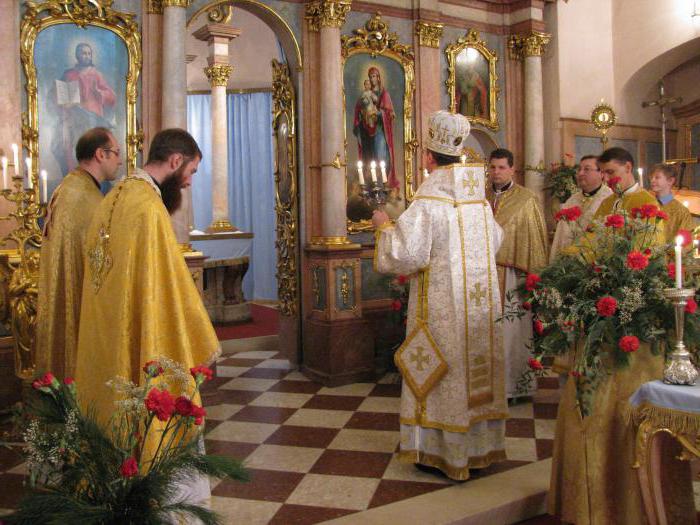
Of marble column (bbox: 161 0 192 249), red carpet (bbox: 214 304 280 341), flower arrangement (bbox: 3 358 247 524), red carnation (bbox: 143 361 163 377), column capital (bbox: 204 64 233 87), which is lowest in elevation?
red carpet (bbox: 214 304 280 341)

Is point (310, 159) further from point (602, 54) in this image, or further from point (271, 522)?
point (602, 54)

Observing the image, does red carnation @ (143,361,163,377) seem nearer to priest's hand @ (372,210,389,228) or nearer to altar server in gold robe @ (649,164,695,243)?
priest's hand @ (372,210,389,228)

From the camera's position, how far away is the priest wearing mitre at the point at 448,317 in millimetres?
4137

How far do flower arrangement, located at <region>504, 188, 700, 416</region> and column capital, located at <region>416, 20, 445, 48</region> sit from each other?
5127 mm

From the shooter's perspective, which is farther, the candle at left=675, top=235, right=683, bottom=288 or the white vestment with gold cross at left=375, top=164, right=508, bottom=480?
the white vestment with gold cross at left=375, top=164, right=508, bottom=480

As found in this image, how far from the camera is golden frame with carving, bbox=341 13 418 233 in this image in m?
7.59

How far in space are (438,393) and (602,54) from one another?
7.86 metres

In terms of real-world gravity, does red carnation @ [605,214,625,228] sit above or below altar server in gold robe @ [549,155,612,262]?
below

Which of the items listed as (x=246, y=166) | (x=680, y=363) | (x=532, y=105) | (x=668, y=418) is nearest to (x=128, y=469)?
(x=668, y=418)

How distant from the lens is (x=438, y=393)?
13.8ft

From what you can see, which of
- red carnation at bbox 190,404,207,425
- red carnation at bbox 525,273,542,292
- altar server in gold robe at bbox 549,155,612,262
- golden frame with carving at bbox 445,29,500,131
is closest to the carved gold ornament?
golden frame with carving at bbox 445,29,500,131

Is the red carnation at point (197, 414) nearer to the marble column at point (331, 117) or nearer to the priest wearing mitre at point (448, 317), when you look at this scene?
the priest wearing mitre at point (448, 317)

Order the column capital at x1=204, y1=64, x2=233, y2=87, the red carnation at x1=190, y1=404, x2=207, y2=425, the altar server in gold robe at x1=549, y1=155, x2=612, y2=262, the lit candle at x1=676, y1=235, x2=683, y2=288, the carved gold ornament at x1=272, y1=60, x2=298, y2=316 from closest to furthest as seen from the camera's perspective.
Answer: the red carnation at x1=190, y1=404, x2=207, y2=425, the lit candle at x1=676, y1=235, x2=683, y2=288, the altar server in gold robe at x1=549, y1=155, x2=612, y2=262, the carved gold ornament at x1=272, y1=60, x2=298, y2=316, the column capital at x1=204, y1=64, x2=233, y2=87

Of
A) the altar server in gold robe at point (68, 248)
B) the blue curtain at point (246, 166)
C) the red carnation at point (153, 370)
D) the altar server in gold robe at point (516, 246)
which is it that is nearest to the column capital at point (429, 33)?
the altar server in gold robe at point (516, 246)
